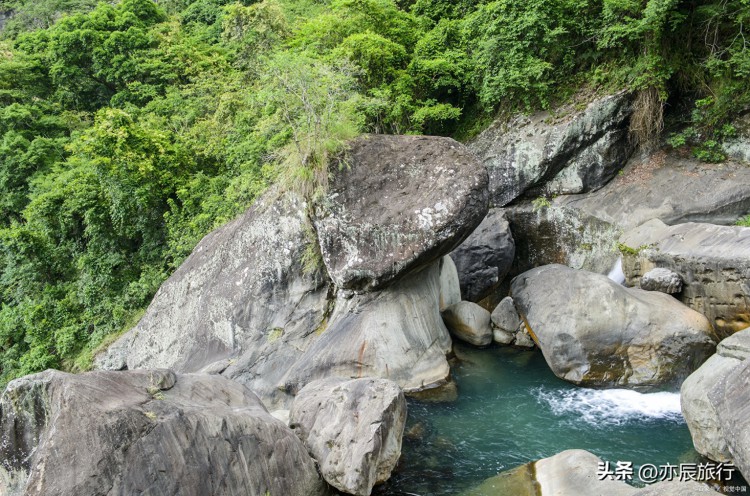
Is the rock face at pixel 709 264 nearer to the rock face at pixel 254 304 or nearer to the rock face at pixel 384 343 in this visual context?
the rock face at pixel 384 343

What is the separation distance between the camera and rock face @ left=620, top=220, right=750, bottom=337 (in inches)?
383

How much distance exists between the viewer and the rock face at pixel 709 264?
9.72 meters

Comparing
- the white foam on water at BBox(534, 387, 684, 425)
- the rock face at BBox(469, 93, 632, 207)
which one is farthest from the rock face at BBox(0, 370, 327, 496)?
the rock face at BBox(469, 93, 632, 207)

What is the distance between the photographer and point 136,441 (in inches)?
229

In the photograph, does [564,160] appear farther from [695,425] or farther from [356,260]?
[695,425]

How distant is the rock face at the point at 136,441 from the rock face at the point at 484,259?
28.1ft

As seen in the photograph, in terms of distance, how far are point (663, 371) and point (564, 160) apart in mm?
7285

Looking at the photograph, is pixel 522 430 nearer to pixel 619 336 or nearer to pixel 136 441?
pixel 619 336

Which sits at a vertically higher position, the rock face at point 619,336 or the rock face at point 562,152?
the rock face at point 562,152

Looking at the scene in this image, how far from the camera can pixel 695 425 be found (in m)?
7.80

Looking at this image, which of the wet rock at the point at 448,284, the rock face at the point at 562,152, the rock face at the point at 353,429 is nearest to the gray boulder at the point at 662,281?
the rock face at the point at 562,152

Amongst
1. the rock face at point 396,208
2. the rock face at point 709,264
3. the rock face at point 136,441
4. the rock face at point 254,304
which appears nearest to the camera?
the rock face at point 136,441

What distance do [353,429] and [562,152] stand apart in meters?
11.0

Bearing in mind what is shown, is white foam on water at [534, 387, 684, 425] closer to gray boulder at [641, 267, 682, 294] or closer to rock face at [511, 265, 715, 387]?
Result: rock face at [511, 265, 715, 387]
